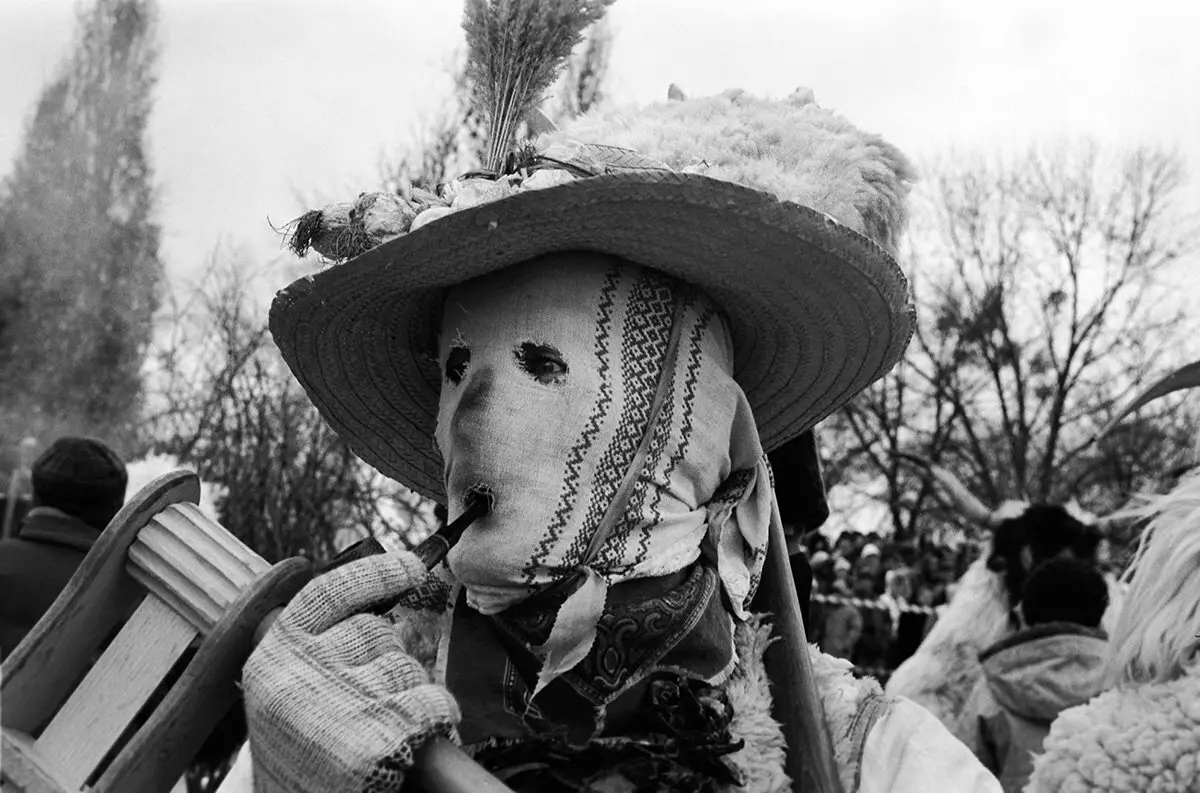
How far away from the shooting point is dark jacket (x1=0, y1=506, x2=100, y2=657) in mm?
3598

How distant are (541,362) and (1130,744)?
108 centimetres

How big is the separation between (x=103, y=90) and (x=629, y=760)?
14093 millimetres

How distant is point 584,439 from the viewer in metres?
1.67

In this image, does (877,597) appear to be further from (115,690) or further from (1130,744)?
(115,690)

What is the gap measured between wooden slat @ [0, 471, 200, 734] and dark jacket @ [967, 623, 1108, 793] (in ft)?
10.5

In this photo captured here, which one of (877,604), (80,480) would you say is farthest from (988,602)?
(877,604)

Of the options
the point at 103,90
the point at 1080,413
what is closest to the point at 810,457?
the point at 103,90

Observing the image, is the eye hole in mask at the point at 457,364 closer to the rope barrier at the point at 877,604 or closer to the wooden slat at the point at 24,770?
the wooden slat at the point at 24,770

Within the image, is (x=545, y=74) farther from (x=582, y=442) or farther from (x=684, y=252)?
(x=582, y=442)

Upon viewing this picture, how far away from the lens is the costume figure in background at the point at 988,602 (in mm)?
4934

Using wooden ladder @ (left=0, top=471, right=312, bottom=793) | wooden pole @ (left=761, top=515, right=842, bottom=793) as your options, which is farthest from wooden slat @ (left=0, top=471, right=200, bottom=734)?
wooden pole @ (left=761, top=515, right=842, bottom=793)

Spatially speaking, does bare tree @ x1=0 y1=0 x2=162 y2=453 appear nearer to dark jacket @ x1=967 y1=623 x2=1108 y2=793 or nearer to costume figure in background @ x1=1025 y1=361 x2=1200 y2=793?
dark jacket @ x1=967 y1=623 x2=1108 y2=793

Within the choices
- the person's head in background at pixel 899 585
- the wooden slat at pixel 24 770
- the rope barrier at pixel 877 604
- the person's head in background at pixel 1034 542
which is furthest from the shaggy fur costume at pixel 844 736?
the person's head in background at pixel 899 585

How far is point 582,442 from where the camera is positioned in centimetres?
166
